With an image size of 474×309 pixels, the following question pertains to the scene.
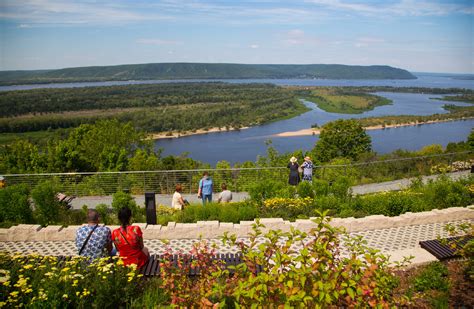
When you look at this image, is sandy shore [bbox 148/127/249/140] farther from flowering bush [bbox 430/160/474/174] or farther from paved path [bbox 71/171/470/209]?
flowering bush [bbox 430/160/474/174]

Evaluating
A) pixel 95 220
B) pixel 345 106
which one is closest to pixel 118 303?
pixel 95 220

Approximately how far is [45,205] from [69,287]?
213 inches

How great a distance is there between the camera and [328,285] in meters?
3.56

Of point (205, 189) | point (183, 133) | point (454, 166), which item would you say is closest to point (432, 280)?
point (205, 189)

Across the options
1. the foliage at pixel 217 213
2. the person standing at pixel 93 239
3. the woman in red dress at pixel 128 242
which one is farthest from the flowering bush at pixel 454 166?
the person standing at pixel 93 239

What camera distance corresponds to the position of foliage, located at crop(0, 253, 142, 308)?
4625mm

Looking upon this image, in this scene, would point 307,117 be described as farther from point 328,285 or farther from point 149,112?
point 328,285

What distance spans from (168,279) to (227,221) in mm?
5020

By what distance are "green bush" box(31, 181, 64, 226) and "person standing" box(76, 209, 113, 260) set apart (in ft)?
13.0

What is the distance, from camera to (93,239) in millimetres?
6137

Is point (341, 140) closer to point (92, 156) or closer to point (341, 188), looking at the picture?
point (92, 156)

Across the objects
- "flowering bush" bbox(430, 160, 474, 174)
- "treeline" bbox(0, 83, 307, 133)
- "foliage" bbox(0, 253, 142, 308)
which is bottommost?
"treeline" bbox(0, 83, 307, 133)

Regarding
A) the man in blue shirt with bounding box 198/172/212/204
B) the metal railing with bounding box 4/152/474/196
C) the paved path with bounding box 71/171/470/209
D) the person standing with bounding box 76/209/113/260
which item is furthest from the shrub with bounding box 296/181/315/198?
the person standing with bounding box 76/209/113/260

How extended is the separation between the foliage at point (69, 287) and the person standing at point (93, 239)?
62 centimetres
